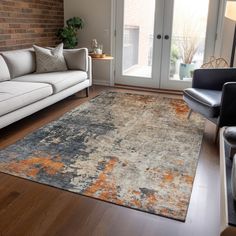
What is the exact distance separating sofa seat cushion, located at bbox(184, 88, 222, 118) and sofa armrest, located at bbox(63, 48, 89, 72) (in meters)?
1.72

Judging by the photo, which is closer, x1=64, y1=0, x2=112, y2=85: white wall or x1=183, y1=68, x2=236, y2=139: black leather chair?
x1=183, y1=68, x2=236, y2=139: black leather chair

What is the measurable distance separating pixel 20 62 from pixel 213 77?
2480mm

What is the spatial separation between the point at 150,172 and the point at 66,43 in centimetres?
337

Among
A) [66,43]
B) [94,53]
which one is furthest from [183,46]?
[66,43]

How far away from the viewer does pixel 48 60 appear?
12.9 feet

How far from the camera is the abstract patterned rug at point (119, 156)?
1.95 metres

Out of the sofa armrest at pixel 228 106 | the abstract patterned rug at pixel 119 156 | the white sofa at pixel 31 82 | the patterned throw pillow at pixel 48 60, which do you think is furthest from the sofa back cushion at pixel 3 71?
the sofa armrest at pixel 228 106

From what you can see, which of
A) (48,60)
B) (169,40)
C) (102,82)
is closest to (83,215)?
(48,60)

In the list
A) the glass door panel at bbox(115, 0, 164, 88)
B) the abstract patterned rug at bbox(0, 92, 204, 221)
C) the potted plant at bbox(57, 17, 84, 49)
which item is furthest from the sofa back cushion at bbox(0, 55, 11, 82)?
the glass door panel at bbox(115, 0, 164, 88)

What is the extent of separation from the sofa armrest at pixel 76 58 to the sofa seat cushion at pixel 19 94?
919mm

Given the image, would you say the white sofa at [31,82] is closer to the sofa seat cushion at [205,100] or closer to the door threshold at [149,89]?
the door threshold at [149,89]

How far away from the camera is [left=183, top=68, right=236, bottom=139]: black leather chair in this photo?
255cm

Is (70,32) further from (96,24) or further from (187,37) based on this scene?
(187,37)

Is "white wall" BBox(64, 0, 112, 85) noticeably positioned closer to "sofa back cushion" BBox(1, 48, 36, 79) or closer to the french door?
the french door
